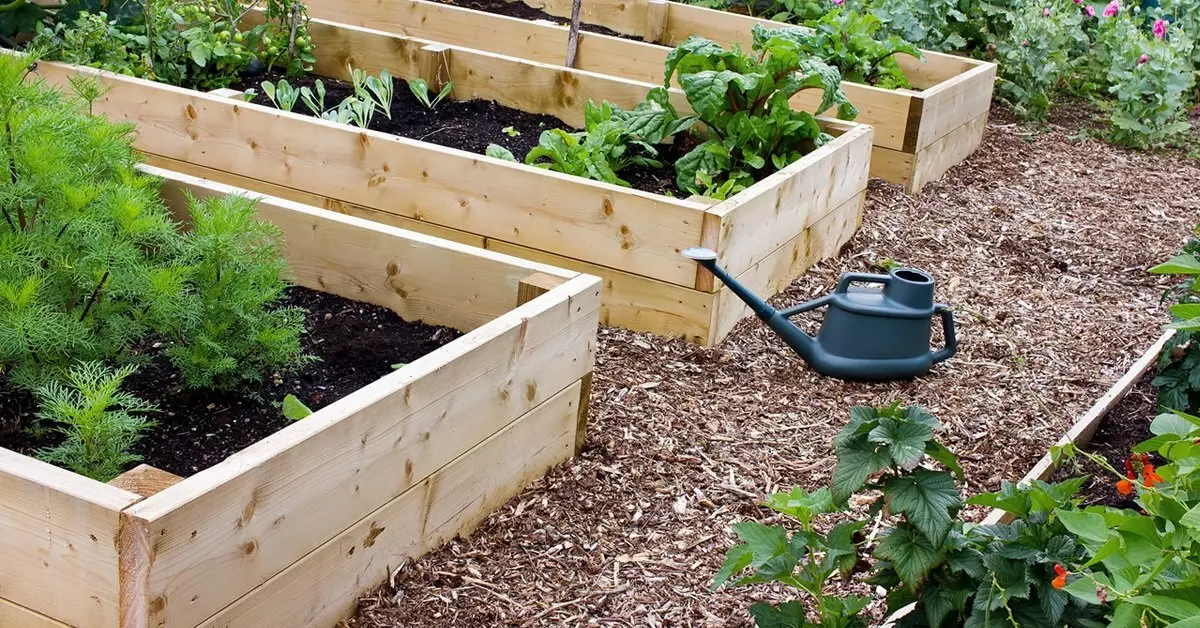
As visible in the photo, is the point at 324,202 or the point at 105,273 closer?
the point at 105,273

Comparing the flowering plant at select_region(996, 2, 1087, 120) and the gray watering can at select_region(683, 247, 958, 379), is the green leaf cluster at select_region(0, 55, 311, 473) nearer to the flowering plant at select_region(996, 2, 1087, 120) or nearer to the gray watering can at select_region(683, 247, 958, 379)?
the gray watering can at select_region(683, 247, 958, 379)

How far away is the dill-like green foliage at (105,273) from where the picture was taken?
2.32 metres

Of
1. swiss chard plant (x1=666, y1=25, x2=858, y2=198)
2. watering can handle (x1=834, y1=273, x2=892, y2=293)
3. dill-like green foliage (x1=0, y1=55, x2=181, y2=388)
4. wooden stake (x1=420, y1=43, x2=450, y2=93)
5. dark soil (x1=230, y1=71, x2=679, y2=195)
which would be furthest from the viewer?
wooden stake (x1=420, y1=43, x2=450, y2=93)

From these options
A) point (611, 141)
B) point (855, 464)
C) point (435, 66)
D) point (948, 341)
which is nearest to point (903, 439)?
point (855, 464)

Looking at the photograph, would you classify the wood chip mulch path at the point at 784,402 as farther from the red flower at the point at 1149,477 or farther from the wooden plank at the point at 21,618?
the red flower at the point at 1149,477

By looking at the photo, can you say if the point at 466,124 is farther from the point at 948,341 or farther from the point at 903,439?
the point at 903,439

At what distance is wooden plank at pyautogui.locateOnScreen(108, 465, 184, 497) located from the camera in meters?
2.00

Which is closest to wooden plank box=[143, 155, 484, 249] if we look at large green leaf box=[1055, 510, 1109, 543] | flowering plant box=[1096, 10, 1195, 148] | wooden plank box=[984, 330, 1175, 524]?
wooden plank box=[984, 330, 1175, 524]

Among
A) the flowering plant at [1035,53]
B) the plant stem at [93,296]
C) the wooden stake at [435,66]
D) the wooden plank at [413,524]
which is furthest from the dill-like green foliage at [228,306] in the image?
the flowering plant at [1035,53]

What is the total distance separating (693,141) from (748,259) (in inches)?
32.4

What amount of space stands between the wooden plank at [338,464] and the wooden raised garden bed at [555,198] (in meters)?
0.75

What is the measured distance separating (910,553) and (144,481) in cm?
125

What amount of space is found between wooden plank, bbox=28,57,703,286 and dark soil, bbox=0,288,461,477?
832 mm

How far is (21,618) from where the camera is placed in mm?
2006
